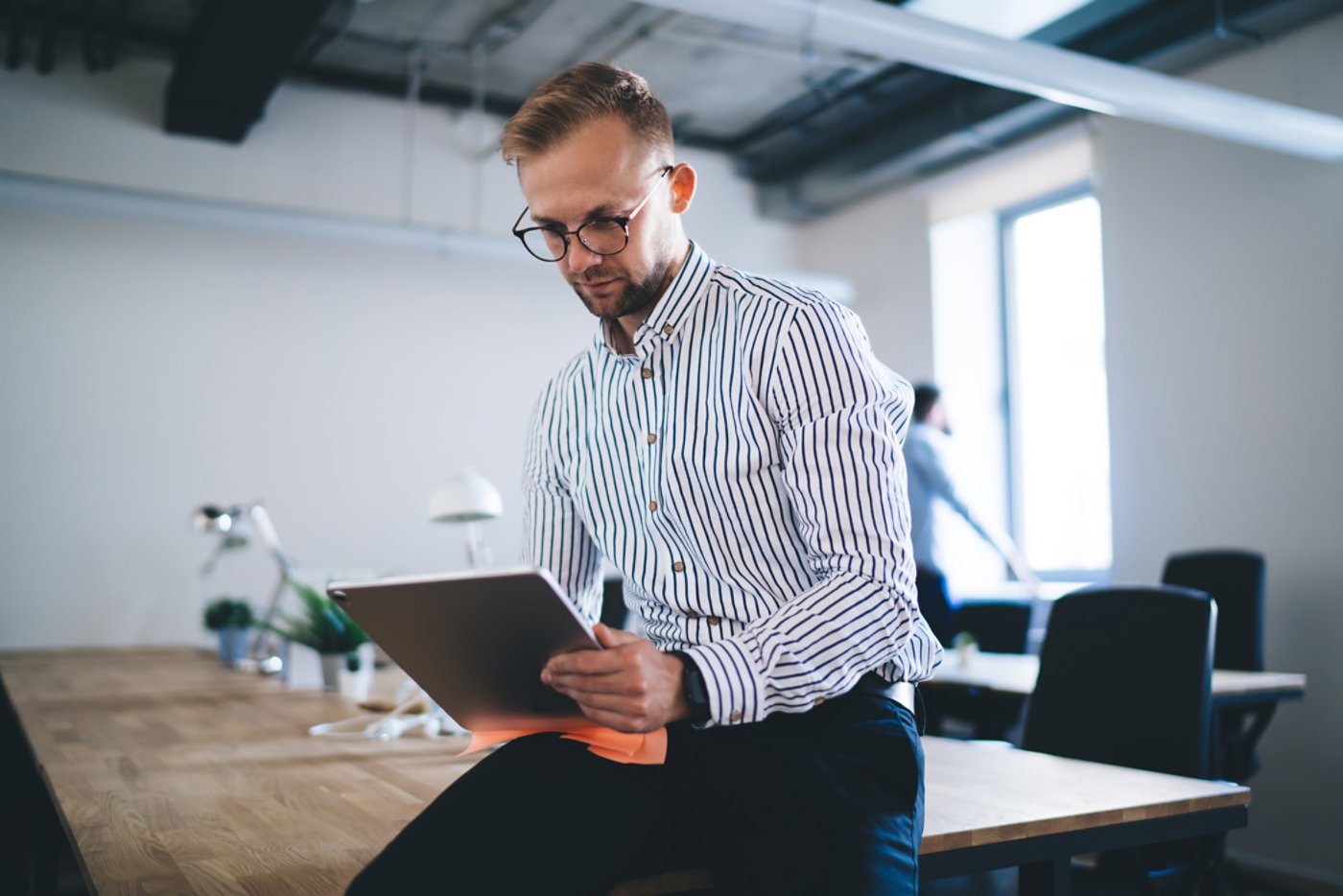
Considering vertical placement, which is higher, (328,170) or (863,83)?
(863,83)

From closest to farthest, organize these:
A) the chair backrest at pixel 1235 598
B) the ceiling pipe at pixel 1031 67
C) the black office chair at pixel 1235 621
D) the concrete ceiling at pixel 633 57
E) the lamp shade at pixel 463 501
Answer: the lamp shade at pixel 463 501
the ceiling pipe at pixel 1031 67
the black office chair at pixel 1235 621
the chair backrest at pixel 1235 598
the concrete ceiling at pixel 633 57

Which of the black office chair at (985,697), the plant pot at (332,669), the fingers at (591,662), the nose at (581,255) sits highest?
the nose at (581,255)

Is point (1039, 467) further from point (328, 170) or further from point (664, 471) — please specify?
point (664, 471)

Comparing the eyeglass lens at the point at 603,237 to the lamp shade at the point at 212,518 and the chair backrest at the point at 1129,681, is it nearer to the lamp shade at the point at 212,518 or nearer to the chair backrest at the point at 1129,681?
the chair backrest at the point at 1129,681

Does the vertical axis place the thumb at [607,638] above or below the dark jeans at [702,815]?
above

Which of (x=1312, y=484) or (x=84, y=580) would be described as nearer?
(x=1312, y=484)

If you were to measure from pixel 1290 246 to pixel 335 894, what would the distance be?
181 inches

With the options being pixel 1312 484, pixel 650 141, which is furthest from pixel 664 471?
pixel 1312 484

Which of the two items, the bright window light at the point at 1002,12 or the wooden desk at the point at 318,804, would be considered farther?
the bright window light at the point at 1002,12

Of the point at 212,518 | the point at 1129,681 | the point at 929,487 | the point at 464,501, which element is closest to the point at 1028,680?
the point at 1129,681

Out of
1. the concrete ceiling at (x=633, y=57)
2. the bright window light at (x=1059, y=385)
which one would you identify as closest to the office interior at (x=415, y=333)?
the concrete ceiling at (x=633, y=57)

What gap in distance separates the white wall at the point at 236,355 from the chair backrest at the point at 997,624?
2684mm

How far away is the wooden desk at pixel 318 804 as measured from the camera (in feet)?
4.47

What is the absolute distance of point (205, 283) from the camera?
238 inches
